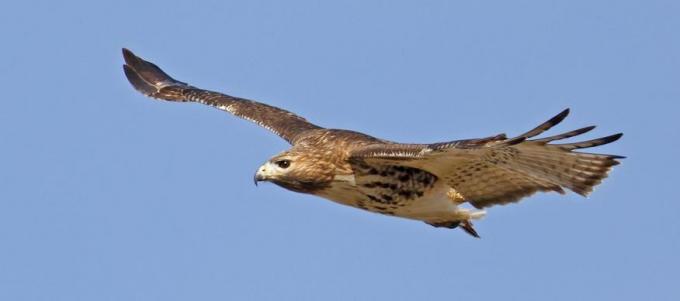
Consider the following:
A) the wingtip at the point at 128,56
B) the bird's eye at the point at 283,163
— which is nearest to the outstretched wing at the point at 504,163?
the bird's eye at the point at 283,163

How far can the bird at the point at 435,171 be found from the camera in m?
10.3

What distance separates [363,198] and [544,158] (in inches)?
66.4

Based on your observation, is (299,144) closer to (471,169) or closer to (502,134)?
(471,169)

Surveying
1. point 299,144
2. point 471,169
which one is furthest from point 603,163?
point 299,144

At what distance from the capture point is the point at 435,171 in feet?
37.0

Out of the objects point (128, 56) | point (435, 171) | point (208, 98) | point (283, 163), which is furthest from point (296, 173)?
point (128, 56)

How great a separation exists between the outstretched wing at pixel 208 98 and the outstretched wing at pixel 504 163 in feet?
6.46

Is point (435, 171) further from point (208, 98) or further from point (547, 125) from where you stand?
point (208, 98)

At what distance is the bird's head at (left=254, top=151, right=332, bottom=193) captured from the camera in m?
11.4

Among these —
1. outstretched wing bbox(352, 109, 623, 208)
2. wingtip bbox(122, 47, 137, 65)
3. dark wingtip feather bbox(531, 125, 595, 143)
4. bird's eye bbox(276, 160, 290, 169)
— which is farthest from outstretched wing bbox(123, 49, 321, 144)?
dark wingtip feather bbox(531, 125, 595, 143)

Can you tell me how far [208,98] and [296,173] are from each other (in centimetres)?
306

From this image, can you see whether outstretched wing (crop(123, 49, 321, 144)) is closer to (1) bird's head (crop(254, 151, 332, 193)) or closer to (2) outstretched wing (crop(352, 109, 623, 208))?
(1) bird's head (crop(254, 151, 332, 193))

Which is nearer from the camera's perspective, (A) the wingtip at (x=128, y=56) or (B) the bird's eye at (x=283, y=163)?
(B) the bird's eye at (x=283, y=163)

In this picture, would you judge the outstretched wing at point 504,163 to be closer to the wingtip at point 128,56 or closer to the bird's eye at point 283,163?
the bird's eye at point 283,163
